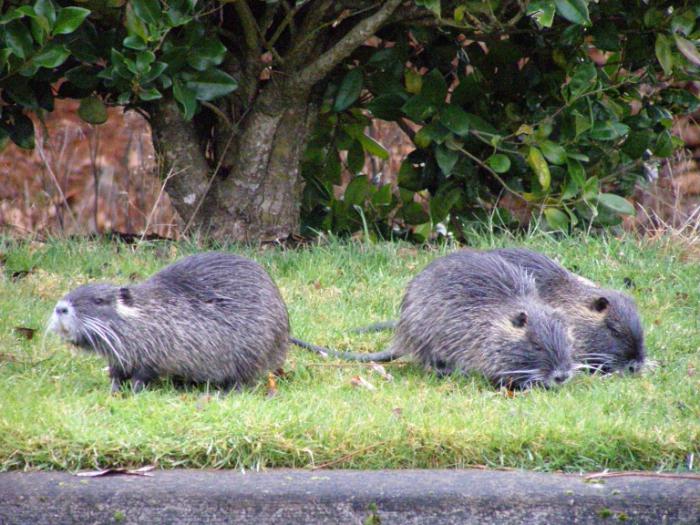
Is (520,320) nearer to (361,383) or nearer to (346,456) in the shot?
(361,383)

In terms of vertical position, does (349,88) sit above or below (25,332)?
above

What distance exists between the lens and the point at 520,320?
4.88m

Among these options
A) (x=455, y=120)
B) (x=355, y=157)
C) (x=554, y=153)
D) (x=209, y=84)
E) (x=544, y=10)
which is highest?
(x=544, y=10)

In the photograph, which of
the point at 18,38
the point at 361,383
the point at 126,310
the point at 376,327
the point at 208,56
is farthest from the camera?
the point at 208,56

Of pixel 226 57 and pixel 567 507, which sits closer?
pixel 567 507

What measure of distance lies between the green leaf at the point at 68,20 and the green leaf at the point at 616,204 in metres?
3.28

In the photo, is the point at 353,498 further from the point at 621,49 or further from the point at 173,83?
the point at 621,49

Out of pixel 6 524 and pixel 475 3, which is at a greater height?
pixel 475 3

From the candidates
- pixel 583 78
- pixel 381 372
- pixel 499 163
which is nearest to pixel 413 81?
pixel 499 163

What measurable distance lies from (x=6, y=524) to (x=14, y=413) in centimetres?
53

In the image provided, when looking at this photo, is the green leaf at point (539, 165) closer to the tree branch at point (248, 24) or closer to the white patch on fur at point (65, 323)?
the tree branch at point (248, 24)

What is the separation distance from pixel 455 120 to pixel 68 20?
2328 mm

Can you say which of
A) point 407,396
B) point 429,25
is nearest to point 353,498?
point 407,396

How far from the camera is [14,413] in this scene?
383cm
